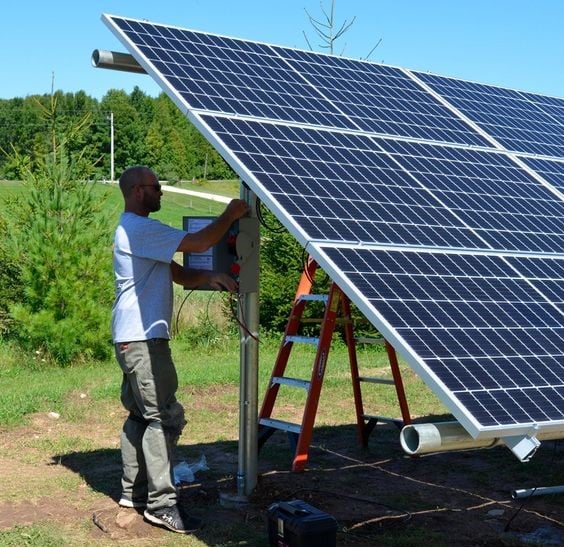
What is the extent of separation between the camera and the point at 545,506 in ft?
25.4

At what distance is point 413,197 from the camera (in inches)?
266

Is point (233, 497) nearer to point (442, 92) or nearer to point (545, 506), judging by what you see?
point (545, 506)

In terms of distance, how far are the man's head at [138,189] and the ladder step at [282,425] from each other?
2639 millimetres

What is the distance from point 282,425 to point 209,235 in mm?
2745

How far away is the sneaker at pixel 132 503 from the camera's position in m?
7.13

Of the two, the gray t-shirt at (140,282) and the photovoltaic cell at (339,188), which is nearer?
the photovoltaic cell at (339,188)

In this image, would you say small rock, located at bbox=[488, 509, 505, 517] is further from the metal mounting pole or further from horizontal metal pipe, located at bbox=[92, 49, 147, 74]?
horizontal metal pipe, located at bbox=[92, 49, 147, 74]

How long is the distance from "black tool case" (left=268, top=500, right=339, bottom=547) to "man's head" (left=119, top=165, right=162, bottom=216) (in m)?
2.30

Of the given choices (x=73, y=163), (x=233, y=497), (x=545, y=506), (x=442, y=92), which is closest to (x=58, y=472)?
(x=233, y=497)

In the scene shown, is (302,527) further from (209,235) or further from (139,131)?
(139,131)

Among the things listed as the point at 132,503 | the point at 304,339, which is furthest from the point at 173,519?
the point at 304,339

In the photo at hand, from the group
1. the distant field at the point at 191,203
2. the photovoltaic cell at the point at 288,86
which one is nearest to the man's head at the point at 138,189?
the photovoltaic cell at the point at 288,86

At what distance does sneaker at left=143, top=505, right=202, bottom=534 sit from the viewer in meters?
6.71

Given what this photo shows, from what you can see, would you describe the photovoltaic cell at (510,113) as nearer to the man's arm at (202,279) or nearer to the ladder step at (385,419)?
the ladder step at (385,419)
